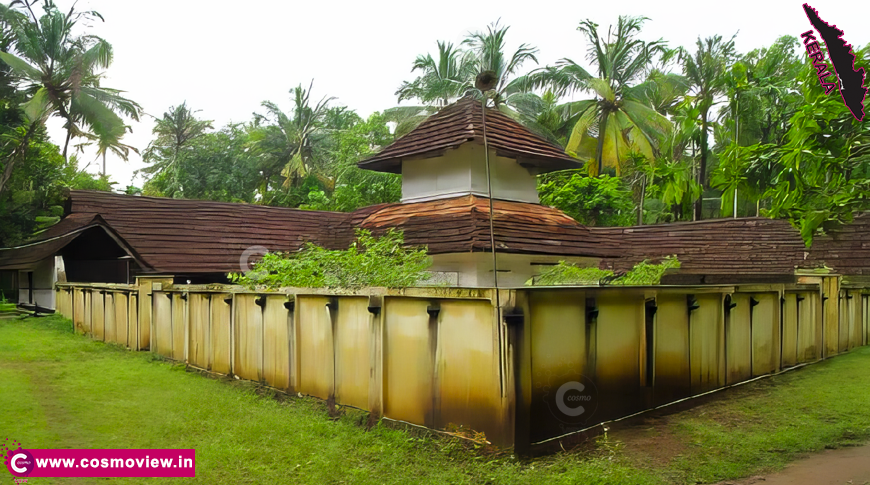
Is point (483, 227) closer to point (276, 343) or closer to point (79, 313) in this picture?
point (276, 343)

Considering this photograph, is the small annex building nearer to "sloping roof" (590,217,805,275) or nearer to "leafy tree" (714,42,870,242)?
"sloping roof" (590,217,805,275)

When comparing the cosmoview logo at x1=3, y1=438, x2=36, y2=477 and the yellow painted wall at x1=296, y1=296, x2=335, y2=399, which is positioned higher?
the yellow painted wall at x1=296, y1=296, x2=335, y2=399

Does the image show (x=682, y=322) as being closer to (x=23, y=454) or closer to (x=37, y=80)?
(x=23, y=454)

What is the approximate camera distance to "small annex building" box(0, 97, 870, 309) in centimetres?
1467

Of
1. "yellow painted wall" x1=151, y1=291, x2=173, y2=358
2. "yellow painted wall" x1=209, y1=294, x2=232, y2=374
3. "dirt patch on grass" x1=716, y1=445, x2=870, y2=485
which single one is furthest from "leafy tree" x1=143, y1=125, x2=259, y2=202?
"dirt patch on grass" x1=716, y1=445, x2=870, y2=485

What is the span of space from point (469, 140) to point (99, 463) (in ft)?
35.9

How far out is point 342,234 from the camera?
18.7 metres

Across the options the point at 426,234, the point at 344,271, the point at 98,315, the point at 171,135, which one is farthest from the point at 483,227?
the point at 171,135

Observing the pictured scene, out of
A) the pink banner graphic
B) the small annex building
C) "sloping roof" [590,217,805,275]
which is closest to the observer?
the pink banner graphic


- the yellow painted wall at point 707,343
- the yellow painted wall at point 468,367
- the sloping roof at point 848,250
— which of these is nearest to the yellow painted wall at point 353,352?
the yellow painted wall at point 468,367

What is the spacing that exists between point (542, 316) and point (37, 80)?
3292 cm

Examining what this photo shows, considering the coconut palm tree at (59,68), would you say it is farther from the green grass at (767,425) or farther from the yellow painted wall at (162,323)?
the green grass at (767,425)

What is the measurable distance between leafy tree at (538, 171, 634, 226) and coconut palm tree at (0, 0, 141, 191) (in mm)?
22142

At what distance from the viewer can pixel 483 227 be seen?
13.9 metres
